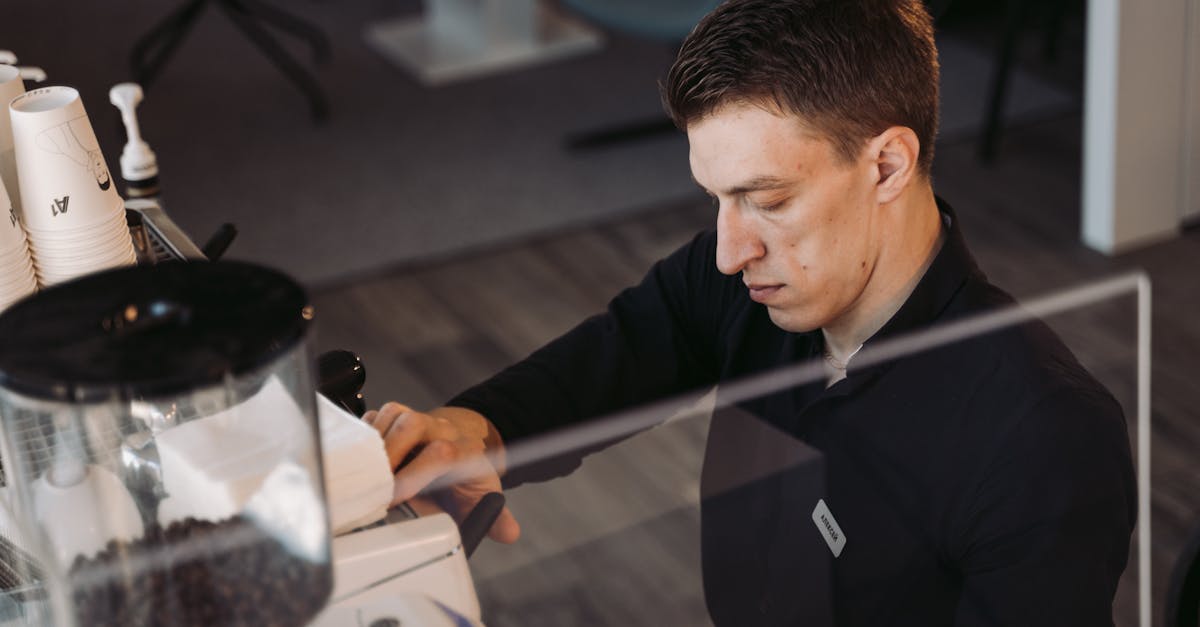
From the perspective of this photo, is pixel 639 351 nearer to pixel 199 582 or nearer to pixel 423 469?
pixel 423 469

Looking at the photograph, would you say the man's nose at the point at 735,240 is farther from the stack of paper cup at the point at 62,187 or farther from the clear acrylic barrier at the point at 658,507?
the stack of paper cup at the point at 62,187

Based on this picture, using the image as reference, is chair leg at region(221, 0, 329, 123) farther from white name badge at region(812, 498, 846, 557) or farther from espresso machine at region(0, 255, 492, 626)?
espresso machine at region(0, 255, 492, 626)

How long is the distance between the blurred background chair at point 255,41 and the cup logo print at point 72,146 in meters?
2.96

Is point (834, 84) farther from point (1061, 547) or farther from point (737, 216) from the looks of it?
point (1061, 547)

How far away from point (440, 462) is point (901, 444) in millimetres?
392

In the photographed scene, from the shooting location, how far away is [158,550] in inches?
32.6

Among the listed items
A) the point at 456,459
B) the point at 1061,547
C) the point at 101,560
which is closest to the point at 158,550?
the point at 101,560

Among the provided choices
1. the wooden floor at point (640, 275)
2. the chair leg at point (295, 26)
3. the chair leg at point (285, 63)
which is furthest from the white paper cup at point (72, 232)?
the chair leg at point (295, 26)

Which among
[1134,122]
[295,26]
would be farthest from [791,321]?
[295,26]

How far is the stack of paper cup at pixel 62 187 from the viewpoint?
3.56ft

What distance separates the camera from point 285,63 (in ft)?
13.4

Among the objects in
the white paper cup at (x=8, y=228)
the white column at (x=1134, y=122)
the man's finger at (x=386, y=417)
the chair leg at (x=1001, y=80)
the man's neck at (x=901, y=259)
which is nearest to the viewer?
the white paper cup at (x=8, y=228)

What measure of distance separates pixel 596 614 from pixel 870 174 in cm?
46

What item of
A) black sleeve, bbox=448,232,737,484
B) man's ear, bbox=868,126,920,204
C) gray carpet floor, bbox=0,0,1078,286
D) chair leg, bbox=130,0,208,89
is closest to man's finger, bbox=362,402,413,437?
black sleeve, bbox=448,232,737,484
